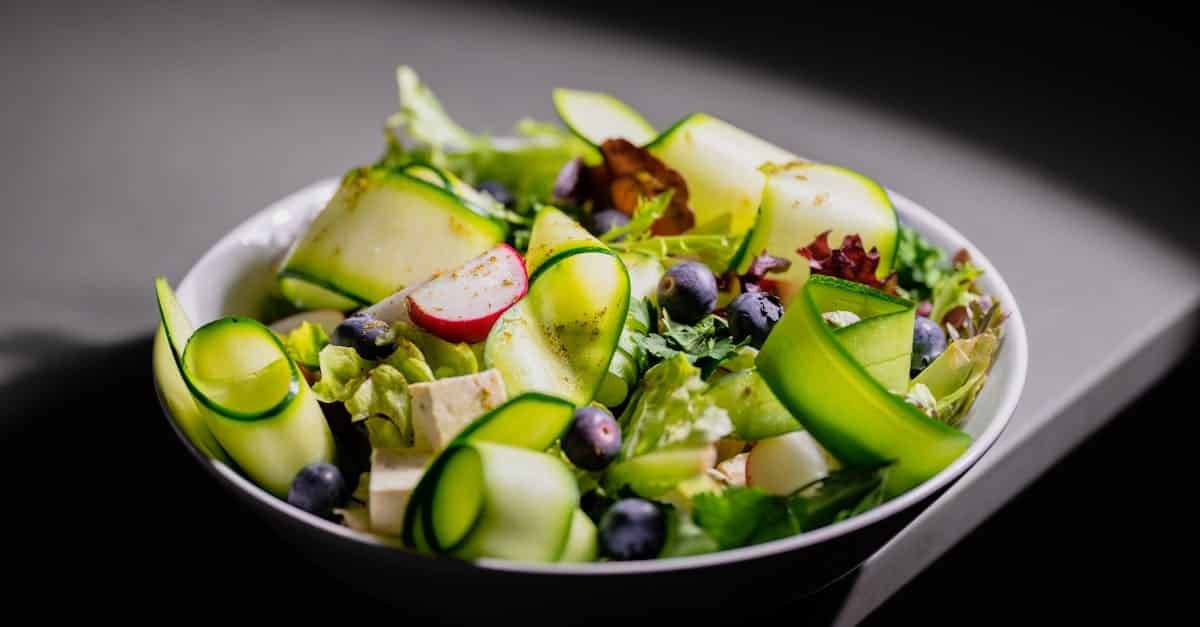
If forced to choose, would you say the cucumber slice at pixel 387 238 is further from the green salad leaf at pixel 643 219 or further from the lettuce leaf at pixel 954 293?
the lettuce leaf at pixel 954 293

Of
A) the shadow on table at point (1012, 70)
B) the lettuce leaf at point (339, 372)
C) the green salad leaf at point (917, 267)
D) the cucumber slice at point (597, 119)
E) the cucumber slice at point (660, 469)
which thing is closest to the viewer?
the cucumber slice at point (660, 469)

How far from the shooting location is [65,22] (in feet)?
7.63

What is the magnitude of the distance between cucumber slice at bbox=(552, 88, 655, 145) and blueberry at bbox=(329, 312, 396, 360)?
408mm

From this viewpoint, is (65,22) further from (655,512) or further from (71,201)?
(655,512)

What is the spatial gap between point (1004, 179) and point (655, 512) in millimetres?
1297

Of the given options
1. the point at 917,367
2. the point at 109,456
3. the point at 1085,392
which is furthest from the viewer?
the point at 1085,392

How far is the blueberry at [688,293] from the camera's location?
103 cm

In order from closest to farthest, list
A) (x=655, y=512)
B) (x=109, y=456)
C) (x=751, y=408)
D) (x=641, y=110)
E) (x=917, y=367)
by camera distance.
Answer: (x=655, y=512) < (x=751, y=408) < (x=917, y=367) < (x=109, y=456) < (x=641, y=110)

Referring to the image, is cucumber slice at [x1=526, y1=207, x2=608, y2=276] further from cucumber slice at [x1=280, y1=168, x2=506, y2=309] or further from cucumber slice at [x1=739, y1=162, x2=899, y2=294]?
cucumber slice at [x1=739, y1=162, x2=899, y2=294]

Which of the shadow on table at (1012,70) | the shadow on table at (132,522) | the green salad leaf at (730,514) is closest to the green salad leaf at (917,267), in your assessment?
the shadow on table at (132,522)

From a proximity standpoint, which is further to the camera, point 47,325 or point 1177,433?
point 1177,433

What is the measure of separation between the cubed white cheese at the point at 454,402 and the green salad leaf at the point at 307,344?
23 centimetres

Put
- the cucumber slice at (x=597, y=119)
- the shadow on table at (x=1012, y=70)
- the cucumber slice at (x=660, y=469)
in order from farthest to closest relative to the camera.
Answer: the shadow on table at (x=1012, y=70), the cucumber slice at (x=597, y=119), the cucumber slice at (x=660, y=469)

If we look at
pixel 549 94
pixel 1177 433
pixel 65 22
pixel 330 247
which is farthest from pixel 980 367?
pixel 65 22
